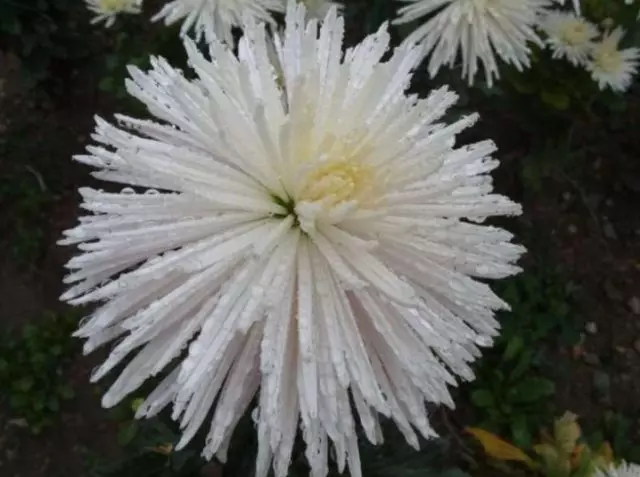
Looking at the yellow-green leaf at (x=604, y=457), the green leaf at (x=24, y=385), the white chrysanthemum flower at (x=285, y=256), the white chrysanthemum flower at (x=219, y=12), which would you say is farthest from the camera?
the green leaf at (x=24, y=385)

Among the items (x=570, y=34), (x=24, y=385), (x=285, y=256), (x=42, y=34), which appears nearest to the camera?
(x=285, y=256)

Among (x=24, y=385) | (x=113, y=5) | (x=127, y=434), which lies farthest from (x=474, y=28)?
(x=24, y=385)

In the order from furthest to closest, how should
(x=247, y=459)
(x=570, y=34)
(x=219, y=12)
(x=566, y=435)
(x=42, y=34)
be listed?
(x=42, y=34) < (x=566, y=435) < (x=570, y=34) < (x=219, y=12) < (x=247, y=459)

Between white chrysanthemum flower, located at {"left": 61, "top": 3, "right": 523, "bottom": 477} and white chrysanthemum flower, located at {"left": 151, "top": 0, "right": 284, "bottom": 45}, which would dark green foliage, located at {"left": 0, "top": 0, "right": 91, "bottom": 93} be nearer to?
white chrysanthemum flower, located at {"left": 151, "top": 0, "right": 284, "bottom": 45}

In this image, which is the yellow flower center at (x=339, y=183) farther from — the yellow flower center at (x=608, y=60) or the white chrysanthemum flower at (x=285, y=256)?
the yellow flower center at (x=608, y=60)

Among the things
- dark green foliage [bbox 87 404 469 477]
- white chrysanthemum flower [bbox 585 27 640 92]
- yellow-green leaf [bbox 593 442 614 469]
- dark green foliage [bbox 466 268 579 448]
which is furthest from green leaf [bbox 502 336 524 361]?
dark green foliage [bbox 87 404 469 477]

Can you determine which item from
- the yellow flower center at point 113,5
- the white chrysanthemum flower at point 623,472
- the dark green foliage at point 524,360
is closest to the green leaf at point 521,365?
→ the dark green foliage at point 524,360

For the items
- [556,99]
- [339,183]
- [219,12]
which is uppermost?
[219,12]

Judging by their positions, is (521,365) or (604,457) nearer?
(604,457)

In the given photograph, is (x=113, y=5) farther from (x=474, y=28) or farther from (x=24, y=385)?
(x=24, y=385)
